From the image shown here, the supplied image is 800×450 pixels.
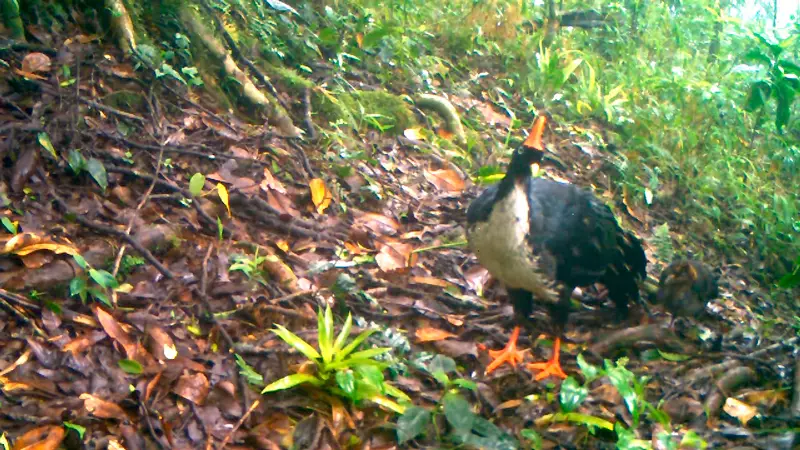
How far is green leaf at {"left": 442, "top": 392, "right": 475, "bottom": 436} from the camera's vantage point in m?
3.25

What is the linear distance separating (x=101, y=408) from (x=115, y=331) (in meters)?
0.42

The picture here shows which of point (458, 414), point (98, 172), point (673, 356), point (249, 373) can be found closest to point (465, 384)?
point (458, 414)

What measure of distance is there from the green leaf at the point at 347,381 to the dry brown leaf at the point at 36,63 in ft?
7.92

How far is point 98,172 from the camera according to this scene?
3.69 metres

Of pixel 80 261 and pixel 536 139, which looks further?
pixel 536 139

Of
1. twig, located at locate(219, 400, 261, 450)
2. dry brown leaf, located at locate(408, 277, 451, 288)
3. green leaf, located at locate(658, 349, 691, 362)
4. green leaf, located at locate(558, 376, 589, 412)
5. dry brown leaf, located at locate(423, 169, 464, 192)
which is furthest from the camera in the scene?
dry brown leaf, located at locate(423, 169, 464, 192)

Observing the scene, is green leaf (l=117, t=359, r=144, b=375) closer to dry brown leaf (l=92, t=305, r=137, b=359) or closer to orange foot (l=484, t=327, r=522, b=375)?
dry brown leaf (l=92, t=305, r=137, b=359)

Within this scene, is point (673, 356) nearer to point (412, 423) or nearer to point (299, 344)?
point (412, 423)

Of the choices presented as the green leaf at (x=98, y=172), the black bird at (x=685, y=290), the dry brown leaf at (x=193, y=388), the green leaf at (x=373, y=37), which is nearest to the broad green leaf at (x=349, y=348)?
the dry brown leaf at (x=193, y=388)

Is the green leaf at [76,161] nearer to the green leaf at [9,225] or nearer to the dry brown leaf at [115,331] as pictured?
the green leaf at [9,225]

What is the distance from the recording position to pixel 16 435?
2.62 metres

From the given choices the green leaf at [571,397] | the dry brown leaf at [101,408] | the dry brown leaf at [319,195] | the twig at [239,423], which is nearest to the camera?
the dry brown leaf at [101,408]

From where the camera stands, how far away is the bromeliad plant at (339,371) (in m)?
3.13

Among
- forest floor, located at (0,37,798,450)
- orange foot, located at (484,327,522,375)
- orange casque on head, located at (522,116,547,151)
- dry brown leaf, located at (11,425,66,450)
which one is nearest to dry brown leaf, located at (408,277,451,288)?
forest floor, located at (0,37,798,450)
